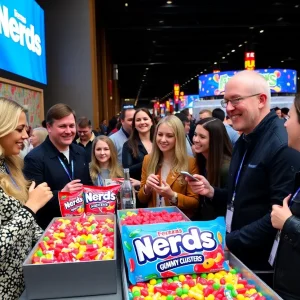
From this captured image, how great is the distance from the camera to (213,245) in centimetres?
164

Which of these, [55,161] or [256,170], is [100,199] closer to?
[55,161]

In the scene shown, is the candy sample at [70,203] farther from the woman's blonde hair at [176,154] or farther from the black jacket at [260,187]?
the black jacket at [260,187]

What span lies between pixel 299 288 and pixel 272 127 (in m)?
0.81

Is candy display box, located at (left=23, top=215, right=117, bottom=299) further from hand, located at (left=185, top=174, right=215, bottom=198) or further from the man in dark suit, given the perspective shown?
the man in dark suit

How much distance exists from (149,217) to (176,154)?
87 centimetres

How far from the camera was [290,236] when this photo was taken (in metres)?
1.59

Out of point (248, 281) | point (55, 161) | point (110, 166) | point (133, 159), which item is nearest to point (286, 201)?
point (248, 281)

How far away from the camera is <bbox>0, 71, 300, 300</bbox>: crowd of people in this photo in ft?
5.58

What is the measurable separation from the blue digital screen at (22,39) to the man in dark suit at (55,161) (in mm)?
1347

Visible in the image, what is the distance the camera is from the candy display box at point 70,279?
4.92 ft

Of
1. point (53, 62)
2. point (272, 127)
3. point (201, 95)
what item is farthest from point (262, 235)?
point (201, 95)

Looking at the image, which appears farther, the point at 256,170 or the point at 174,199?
the point at 174,199

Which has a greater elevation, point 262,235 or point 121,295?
point 262,235

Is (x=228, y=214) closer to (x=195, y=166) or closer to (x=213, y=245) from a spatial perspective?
(x=213, y=245)
